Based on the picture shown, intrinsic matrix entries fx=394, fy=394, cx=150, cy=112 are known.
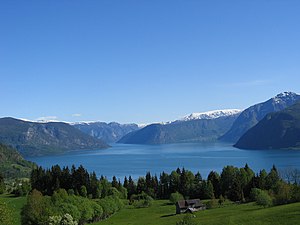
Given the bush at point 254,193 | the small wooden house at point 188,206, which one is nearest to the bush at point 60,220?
the small wooden house at point 188,206

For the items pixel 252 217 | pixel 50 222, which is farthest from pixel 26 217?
pixel 252 217

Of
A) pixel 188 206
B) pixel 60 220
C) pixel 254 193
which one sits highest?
pixel 254 193

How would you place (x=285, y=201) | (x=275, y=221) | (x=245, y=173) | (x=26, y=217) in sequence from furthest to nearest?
1. (x=245, y=173)
2. (x=285, y=201)
3. (x=26, y=217)
4. (x=275, y=221)

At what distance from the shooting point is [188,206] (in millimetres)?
94750

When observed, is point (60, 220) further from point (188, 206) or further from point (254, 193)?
point (254, 193)

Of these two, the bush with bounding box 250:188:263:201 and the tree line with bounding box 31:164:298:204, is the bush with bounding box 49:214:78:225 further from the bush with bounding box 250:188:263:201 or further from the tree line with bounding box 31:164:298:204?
the tree line with bounding box 31:164:298:204

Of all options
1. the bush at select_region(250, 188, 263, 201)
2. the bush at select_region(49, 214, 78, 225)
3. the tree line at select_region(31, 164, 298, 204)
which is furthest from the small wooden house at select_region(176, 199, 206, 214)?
the bush at select_region(49, 214, 78, 225)

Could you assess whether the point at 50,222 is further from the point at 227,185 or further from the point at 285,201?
the point at 227,185

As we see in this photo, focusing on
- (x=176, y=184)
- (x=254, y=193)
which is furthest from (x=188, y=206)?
(x=176, y=184)

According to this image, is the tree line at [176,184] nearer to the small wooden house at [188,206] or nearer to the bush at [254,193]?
the bush at [254,193]

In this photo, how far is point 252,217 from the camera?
64.8 m

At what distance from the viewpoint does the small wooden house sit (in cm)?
9256

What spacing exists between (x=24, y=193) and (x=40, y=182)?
23.1 feet

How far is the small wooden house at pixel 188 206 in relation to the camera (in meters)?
92.6
